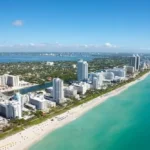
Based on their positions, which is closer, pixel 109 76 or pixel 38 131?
pixel 38 131

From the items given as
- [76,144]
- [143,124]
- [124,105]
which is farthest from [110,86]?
[76,144]

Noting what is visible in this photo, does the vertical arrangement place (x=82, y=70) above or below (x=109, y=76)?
above

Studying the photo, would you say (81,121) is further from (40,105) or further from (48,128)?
(40,105)

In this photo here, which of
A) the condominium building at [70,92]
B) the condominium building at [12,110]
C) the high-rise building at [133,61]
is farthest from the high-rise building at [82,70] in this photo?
the high-rise building at [133,61]

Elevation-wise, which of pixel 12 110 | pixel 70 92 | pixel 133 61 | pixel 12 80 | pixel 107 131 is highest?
pixel 133 61

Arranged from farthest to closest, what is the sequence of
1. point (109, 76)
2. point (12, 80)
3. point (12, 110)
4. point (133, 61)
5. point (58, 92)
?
point (133, 61), point (109, 76), point (12, 80), point (58, 92), point (12, 110)

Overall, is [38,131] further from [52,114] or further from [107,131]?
[107,131]

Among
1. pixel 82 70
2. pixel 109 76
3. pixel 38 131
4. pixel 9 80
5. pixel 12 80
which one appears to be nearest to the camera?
pixel 38 131

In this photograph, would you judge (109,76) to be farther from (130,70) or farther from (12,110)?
(12,110)

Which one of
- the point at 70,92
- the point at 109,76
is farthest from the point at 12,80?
the point at 109,76

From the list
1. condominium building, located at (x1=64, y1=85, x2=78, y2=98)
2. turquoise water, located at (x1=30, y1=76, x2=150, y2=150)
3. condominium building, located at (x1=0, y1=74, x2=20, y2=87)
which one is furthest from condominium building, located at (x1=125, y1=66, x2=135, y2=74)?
condominium building, located at (x1=0, y1=74, x2=20, y2=87)
